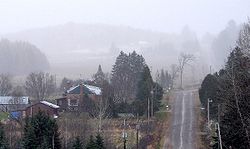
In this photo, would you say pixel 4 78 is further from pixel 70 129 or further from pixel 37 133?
pixel 37 133

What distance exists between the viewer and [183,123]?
3616cm

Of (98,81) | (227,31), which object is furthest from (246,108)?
(227,31)

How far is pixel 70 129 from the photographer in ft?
107

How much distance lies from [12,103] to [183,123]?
53.4 feet

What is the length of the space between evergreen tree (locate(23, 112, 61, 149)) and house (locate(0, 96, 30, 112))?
18.0 m

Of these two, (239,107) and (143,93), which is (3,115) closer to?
(143,93)

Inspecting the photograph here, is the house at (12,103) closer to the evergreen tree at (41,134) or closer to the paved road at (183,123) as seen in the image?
the paved road at (183,123)

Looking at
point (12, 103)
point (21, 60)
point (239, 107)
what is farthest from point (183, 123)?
point (21, 60)

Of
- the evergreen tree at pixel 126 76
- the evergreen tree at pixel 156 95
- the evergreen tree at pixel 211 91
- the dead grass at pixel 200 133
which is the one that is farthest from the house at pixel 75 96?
→ the evergreen tree at pixel 211 91

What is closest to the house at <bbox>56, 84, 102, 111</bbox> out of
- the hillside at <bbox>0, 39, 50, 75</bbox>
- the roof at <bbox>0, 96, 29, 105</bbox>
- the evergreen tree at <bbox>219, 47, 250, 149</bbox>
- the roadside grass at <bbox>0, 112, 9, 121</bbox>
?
the roof at <bbox>0, 96, 29, 105</bbox>

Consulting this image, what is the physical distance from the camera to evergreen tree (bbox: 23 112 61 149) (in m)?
23.8

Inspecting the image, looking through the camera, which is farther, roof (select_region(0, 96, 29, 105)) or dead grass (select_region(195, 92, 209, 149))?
roof (select_region(0, 96, 29, 105))

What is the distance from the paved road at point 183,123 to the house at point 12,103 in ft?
43.2

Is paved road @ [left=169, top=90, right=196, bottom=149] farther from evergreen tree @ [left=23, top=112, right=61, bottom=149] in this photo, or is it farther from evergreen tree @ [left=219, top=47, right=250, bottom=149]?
evergreen tree @ [left=219, top=47, right=250, bottom=149]
